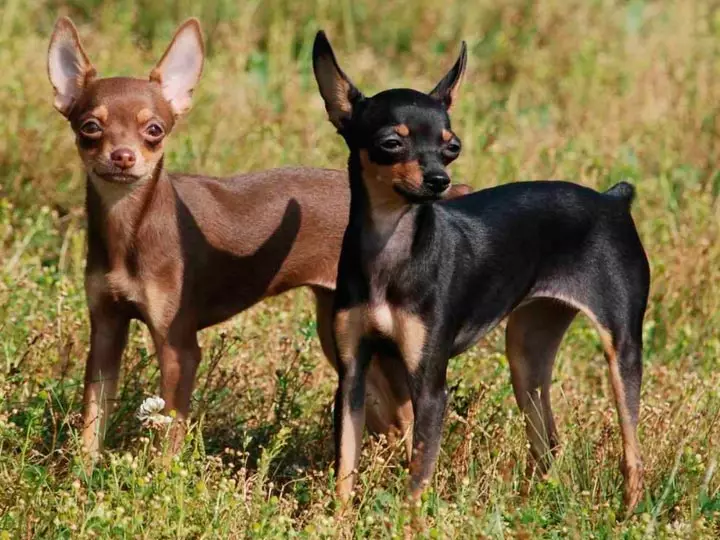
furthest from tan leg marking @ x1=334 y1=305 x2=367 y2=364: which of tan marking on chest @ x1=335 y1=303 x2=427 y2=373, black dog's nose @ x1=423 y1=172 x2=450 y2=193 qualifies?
black dog's nose @ x1=423 y1=172 x2=450 y2=193

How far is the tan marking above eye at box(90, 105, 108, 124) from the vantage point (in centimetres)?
654

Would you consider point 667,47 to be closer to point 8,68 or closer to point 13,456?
point 8,68

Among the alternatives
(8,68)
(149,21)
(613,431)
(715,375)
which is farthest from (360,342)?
(149,21)

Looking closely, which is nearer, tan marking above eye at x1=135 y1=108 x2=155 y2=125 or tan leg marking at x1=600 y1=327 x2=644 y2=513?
tan leg marking at x1=600 y1=327 x2=644 y2=513

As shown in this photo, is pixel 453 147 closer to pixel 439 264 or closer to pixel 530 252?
pixel 439 264

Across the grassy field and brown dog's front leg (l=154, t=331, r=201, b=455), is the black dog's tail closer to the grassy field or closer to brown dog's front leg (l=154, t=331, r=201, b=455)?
the grassy field

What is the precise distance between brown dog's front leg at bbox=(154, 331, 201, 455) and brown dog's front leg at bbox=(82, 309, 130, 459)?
23 centimetres

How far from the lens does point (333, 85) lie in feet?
20.4

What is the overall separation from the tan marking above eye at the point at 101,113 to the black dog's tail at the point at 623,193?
2312 mm

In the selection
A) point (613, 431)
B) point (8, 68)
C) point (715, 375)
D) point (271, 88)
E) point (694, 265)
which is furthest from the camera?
point (271, 88)

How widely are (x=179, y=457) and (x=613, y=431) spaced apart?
207cm

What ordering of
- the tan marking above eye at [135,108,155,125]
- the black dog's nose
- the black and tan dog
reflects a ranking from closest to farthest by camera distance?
1. the black dog's nose
2. the black and tan dog
3. the tan marking above eye at [135,108,155,125]

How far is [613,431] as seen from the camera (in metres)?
6.82

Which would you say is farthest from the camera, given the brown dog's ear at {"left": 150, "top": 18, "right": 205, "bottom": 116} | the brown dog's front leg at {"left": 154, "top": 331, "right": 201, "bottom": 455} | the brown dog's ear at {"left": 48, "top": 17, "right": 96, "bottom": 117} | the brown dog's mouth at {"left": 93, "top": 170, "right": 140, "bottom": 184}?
the brown dog's ear at {"left": 150, "top": 18, "right": 205, "bottom": 116}
